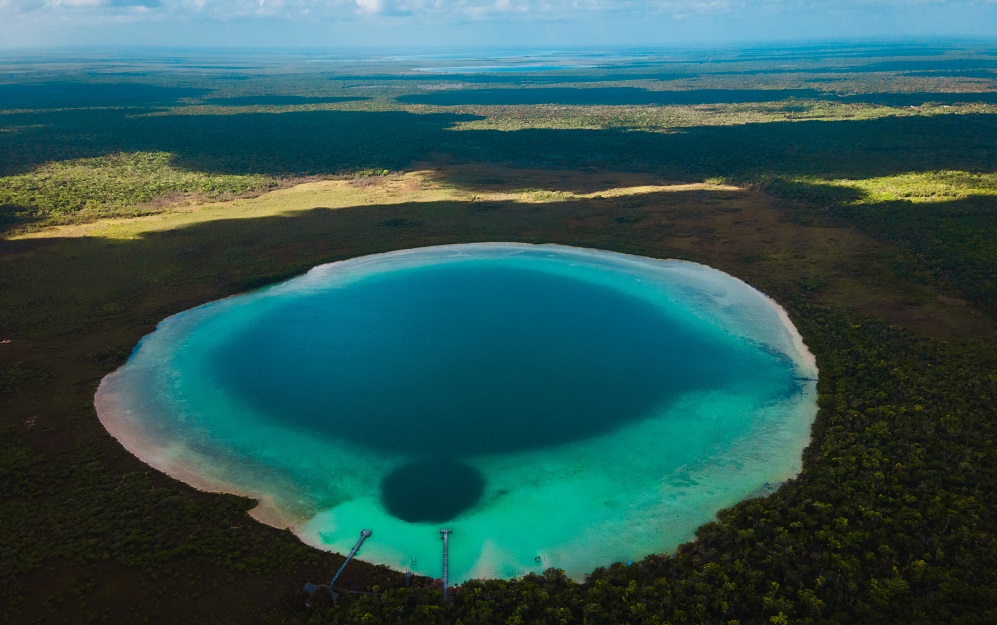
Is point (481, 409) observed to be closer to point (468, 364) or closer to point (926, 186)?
point (468, 364)

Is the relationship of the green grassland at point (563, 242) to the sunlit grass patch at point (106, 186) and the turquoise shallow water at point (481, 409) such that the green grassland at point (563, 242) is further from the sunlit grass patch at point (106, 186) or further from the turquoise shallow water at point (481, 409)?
the turquoise shallow water at point (481, 409)

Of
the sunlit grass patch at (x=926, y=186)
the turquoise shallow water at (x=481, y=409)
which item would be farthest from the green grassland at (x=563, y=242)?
the turquoise shallow water at (x=481, y=409)

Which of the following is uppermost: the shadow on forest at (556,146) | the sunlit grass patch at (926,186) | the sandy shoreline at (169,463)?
the shadow on forest at (556,146)

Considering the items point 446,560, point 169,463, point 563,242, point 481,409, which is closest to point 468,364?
point 481,409

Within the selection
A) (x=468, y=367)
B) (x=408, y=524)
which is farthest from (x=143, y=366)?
(x=408, y=524)

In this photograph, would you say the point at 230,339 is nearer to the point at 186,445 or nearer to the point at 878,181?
the point at 186,445

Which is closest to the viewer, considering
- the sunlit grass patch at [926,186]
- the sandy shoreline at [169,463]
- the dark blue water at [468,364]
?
the sandy shoreline at [169,463]

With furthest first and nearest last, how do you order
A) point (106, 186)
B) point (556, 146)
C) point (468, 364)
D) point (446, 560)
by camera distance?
point (556, 146), point (106, 186), point (468, 364), point (446, 560)
